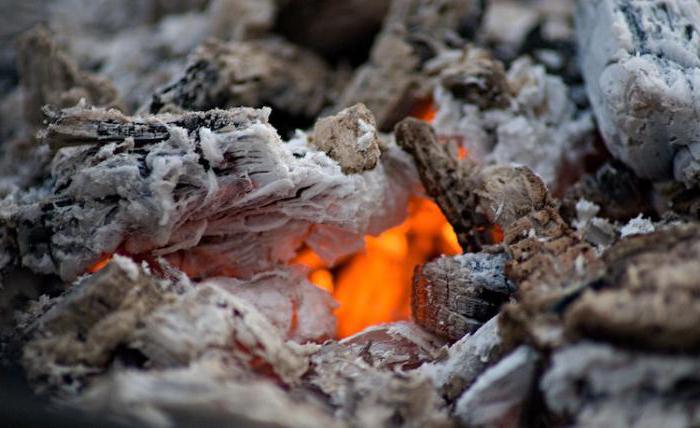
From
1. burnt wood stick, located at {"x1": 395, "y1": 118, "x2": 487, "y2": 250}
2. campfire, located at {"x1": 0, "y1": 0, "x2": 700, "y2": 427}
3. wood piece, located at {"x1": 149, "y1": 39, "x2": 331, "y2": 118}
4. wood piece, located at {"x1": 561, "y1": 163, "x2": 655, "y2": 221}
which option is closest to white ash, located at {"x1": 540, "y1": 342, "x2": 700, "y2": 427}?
campfire, located at {"x1": 0, "y1": 0, "x2": 700, "y2": 427}

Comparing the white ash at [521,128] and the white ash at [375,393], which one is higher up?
the white ash at [521,128]

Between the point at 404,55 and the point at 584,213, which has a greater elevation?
the point at 404,55

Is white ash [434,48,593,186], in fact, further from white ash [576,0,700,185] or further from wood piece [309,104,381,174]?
wood piece [309,104,381,174]

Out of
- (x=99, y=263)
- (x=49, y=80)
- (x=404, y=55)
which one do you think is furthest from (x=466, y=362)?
(x=49, y=80)

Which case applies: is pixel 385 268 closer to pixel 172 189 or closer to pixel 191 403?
pixel 172 189

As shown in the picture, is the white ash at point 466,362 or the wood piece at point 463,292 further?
the wood piece at point 463,292

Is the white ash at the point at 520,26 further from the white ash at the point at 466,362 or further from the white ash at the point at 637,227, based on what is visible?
the white ash at the point at 466,362

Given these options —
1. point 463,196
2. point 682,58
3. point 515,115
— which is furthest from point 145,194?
point 682,58

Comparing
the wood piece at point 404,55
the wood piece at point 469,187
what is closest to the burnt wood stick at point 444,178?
the wood piece at point 469,187
